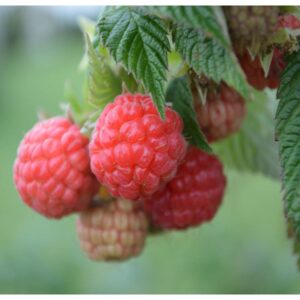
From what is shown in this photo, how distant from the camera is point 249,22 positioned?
2.67 feet

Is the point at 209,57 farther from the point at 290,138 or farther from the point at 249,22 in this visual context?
the point at 290,138

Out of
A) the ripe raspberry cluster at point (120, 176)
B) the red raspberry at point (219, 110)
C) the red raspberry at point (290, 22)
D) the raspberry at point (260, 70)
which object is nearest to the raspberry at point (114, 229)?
the ripe raspberry cluster at point (120, 176)

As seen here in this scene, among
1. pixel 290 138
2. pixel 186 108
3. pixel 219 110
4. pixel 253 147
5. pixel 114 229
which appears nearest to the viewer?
pixel 290 138

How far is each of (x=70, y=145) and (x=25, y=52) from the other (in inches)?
647

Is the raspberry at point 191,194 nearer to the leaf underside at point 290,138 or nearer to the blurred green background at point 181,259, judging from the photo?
the leaf underside at point 290,138

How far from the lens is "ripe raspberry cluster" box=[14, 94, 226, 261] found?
3.29 feet

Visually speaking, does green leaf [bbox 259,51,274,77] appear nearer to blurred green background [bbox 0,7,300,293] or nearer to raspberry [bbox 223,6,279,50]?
raspberry [bbox 223,6,279,50]

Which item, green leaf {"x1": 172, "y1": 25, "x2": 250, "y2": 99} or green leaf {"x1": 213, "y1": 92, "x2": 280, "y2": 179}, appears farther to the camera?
green leaf {"x1": 213, "y1": 92, "x2": 280, "y2": 179}

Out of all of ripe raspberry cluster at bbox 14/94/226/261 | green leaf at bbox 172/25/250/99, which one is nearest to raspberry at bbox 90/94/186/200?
ripe raspberry cluster at bbox 14/94/226/261

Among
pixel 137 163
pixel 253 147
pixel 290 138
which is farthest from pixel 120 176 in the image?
pixel 253 147

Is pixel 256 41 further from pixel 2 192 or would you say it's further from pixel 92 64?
pixel 2 192

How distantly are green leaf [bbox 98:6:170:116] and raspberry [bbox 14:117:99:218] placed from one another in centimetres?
26

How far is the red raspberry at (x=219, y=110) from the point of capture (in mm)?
1148

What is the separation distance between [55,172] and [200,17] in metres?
0.50
